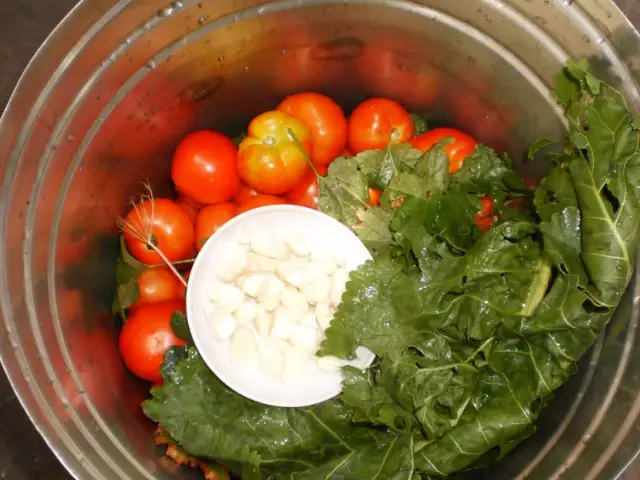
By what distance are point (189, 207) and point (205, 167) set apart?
12 cm

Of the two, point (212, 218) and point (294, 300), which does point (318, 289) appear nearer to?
Answer: point (294, 300)

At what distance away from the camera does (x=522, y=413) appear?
800mm

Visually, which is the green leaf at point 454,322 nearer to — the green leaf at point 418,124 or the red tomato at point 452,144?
the red tomato at point 452,144

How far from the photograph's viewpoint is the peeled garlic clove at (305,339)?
0.93 m

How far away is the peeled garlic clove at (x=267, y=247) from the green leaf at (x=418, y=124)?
0.37 m

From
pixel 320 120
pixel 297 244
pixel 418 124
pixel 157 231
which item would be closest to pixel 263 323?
pixel 297 244

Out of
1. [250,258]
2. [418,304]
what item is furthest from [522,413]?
[250,258]

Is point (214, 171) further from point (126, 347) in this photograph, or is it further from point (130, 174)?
point (126, 347)

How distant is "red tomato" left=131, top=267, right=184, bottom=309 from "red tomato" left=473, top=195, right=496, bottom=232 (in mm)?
539

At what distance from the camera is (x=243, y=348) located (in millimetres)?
924

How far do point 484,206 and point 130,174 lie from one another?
608mm

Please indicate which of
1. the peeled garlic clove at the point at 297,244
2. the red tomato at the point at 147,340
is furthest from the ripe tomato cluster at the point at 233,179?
the peeled garlic clove at the point at 297,244

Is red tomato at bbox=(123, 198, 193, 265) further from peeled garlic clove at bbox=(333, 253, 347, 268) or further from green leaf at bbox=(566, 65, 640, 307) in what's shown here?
green leaf at bbox=(566, 65, 640, 307)

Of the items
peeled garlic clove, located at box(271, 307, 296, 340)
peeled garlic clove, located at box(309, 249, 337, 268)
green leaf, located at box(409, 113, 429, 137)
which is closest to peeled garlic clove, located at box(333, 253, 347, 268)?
peeled garlic clove, located at box(309, 249, 337, 268)
